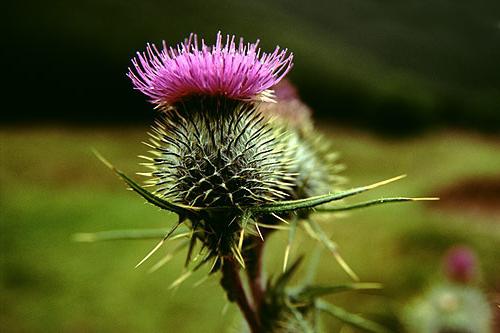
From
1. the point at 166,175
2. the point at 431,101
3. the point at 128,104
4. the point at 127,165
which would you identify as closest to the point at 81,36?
the point at 128,104

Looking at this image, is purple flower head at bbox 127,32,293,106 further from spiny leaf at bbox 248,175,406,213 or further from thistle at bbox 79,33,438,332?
spiny leaf at bbox 248,175,406,213

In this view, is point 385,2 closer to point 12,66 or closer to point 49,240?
point 49,240

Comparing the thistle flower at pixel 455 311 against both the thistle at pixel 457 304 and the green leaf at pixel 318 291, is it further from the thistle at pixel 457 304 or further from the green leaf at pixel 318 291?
the green leaf at pixel 318 291

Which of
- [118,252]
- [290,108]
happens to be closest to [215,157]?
[290,108]

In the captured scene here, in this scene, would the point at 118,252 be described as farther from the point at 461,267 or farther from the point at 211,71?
the point at 211,71

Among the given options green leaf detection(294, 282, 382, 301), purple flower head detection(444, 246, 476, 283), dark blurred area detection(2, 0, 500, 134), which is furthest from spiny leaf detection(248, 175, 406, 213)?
dark blurred area detection(2, 0, 500, 134)
